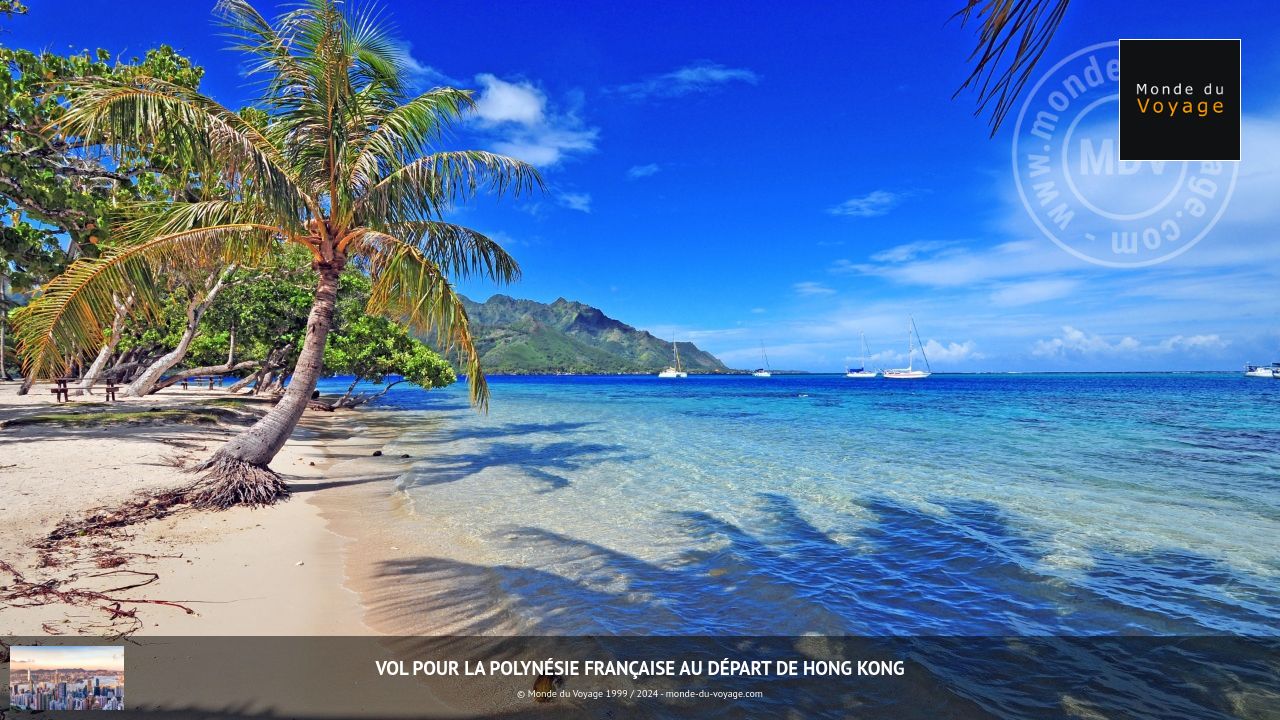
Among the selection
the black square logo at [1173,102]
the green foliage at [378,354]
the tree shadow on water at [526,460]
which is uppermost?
the black square logo at [1173,102]

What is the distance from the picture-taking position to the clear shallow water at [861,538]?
5441 millimetres

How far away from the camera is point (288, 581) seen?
557 centimetres

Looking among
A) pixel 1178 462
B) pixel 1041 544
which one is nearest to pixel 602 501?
pixel 1041 544

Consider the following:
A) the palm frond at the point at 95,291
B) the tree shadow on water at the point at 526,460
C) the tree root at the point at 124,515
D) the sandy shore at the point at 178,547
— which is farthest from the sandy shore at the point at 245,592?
the tree shadow on water at the point at 526,460

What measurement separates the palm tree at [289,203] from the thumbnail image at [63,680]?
216 inches

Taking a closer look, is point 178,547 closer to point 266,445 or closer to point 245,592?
point 245,592

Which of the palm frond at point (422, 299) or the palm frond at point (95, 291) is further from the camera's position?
the palm frond at point (422, 299)

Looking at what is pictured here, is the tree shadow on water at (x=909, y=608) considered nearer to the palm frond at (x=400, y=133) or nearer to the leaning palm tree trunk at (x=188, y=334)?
the palm frond at (x=400, y=133)

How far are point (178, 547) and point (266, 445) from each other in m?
3.26

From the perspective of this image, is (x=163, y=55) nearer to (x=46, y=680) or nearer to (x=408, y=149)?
(x=408, y=149)

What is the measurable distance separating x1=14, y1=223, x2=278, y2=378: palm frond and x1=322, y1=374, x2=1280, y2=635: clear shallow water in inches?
209

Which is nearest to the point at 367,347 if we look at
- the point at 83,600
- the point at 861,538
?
the point at 83,600

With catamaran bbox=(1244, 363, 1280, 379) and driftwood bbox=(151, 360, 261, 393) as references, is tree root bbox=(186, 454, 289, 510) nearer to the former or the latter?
driftwood bbox=(151, 360, 261, 393)

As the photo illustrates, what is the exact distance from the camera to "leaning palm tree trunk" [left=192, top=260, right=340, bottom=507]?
830 cm
